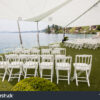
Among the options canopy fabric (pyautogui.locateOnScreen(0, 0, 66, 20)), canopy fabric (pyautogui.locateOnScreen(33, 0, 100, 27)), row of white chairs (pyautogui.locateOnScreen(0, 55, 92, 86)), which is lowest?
row of white chairs (pyautogui.locateOnScreen(0, 55, 92, 86))

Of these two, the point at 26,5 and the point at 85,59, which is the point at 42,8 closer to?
the point at 26,5

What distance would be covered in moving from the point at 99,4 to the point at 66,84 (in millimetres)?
5008

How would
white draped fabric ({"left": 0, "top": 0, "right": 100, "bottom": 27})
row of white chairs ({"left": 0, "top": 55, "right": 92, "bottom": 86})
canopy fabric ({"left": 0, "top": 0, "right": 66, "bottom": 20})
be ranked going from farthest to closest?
white draped fabric ({"left": 0, "top": 0, "right": 100, "bottom": 27})
canopy fabric ({"left": 0, "top": 0, "right": 66, "bottom": 20})
row of white chairs ({"left": 0, "top": 55, "right": 92, "bottom": 86})

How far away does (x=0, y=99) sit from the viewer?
A: 53.2 inches

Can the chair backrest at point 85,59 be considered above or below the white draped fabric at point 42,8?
below

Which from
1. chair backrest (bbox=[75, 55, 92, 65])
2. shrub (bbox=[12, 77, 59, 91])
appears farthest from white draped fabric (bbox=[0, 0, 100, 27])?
shrub (bbox=[12, 77, 59, 91])

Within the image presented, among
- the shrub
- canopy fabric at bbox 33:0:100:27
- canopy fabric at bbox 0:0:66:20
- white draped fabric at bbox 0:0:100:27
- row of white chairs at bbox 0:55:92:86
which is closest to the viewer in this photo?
the shrub

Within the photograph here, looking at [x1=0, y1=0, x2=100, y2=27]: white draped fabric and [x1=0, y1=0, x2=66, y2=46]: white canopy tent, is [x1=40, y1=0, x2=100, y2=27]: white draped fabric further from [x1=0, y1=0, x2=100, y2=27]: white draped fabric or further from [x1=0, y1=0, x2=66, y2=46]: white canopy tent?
[x1=0, y1=0, x2=66, y2=46]: white canopy tent

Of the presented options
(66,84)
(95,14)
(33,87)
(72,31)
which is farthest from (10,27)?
(72,31)

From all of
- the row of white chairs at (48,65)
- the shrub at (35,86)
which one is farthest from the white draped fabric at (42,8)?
the shrub at (35,86)

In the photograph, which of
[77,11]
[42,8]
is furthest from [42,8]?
[77,11]

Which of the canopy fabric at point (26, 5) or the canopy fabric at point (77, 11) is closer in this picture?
the canopy fabric at point (26, 5)

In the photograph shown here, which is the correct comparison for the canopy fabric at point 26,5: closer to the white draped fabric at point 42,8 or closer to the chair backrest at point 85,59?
the white draped fabric at point 42,8

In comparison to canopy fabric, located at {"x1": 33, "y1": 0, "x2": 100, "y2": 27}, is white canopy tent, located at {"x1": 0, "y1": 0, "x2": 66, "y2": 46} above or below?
below
